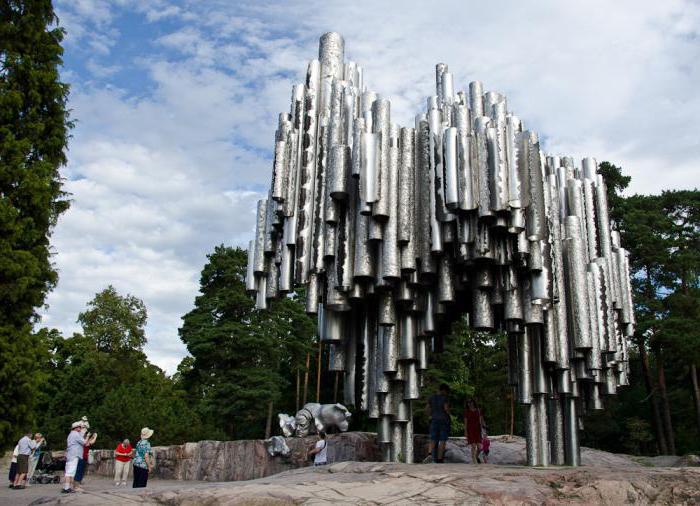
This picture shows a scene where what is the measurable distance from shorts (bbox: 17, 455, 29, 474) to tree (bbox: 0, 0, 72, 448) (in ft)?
1.62

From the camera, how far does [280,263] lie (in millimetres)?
13000

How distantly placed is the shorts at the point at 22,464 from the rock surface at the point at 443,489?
26.8 feet

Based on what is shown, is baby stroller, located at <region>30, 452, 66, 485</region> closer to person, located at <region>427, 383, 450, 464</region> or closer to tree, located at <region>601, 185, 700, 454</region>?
person, located at <region>427, 383, 450, 464</region>

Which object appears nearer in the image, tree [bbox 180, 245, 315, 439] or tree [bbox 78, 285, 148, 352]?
tree [bbox 180, 245, 315, 439]

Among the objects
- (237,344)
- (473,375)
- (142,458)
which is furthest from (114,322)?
(142,458)

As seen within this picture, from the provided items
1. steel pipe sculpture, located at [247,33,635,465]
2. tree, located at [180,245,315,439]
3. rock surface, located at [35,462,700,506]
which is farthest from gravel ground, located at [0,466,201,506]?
tree, located at [180,245,315,439]

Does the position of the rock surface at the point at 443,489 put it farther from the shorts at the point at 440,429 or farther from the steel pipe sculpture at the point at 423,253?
the shorts at the point at 440,429

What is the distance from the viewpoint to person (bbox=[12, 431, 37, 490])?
48.6 ft

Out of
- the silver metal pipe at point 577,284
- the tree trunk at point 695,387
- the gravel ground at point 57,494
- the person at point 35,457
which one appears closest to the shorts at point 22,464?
the gravel ground at point 57,494

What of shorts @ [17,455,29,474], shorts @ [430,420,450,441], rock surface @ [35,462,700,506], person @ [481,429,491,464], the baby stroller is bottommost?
the baby stroller

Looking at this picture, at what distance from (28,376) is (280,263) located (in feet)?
21.0

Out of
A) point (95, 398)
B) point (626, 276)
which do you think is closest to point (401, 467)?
point (626, 276)

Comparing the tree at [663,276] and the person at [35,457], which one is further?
the tree at [663,276]

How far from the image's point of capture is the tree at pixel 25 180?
1430 cm
